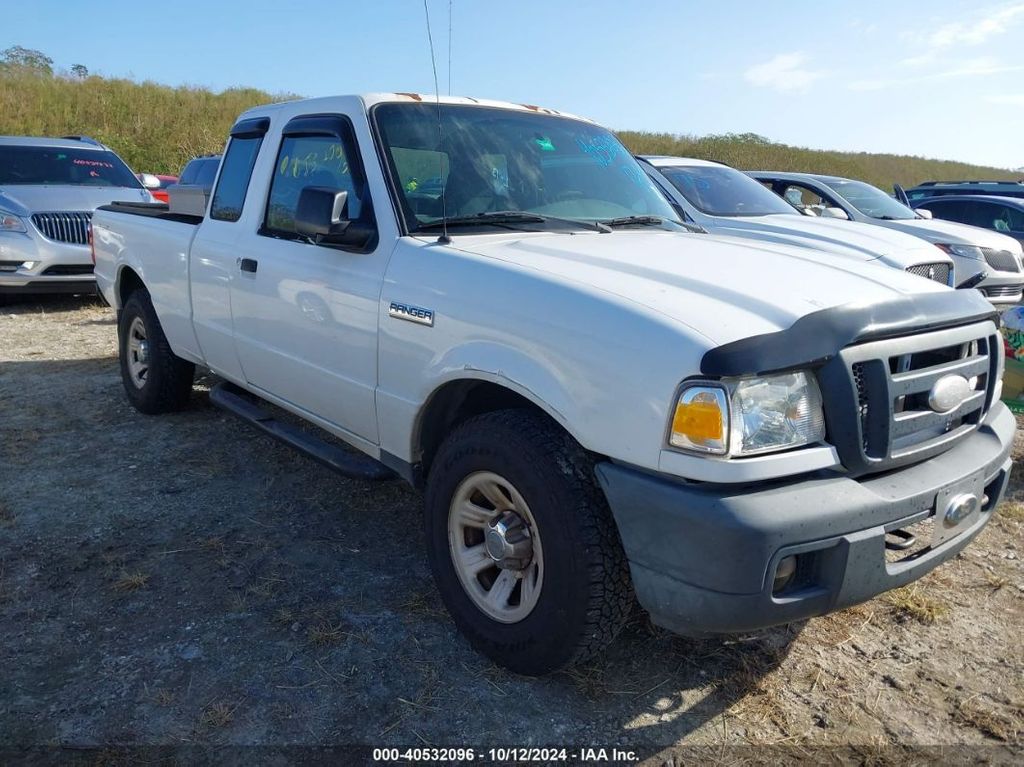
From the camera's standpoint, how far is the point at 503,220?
330cm

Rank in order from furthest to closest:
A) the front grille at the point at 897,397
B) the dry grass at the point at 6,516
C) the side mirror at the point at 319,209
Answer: the dry grass at the point at 6,516 < the side mirror at the point at 319,209 < the front grille at the point at 897,397

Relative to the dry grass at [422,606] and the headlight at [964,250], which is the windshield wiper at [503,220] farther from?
the headlight at [964,250]

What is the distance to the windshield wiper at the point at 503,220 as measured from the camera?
10.6 feet

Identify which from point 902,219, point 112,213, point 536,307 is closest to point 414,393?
point 536,307

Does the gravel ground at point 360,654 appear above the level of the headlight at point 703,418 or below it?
below

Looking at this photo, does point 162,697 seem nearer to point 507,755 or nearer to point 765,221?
point 507,755

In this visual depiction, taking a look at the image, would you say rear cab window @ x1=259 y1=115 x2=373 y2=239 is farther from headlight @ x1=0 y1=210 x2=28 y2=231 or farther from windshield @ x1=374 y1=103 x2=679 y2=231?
headlight @ x1=0 y1=210 x2=28 y2=231

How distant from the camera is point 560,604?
2.47 m

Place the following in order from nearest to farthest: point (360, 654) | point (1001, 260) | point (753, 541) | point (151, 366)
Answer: point (753, 541)
point (360, 654)
point (151, 366)
point (1001, 260)

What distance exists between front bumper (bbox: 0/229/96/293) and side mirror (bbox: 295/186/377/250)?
24.2ft

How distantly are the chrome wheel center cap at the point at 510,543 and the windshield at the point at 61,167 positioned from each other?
9.76 m

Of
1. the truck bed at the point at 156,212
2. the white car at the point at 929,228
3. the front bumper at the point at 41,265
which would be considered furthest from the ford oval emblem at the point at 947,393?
the front bumper at the point at 41,265

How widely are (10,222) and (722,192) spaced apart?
25.8 ft

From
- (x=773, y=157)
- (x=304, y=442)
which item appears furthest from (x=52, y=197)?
(x=773, y=157)
